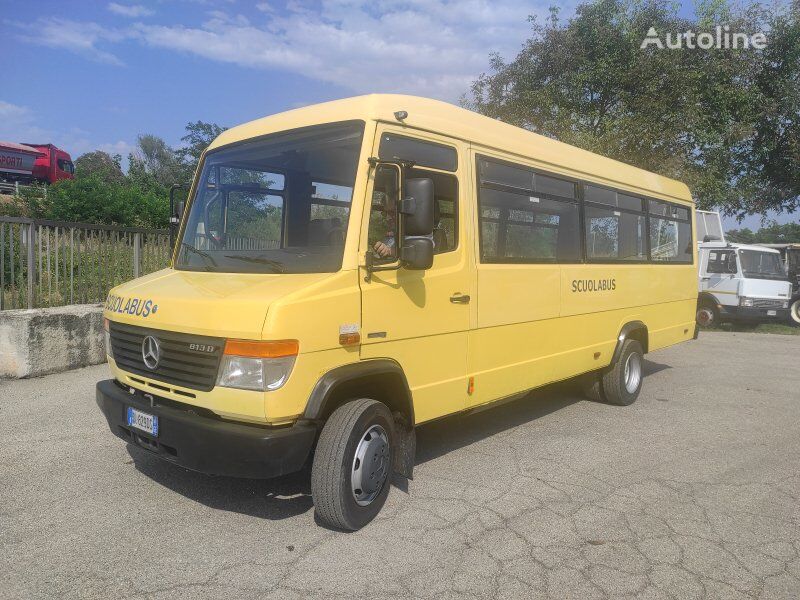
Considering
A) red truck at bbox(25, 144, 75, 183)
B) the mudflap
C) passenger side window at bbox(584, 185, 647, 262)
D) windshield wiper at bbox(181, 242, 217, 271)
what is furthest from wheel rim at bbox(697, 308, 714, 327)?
red truck at bbox(25, 144, 75, 183)

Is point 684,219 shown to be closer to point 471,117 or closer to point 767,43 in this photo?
point 471,117

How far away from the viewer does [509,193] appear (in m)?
5.01

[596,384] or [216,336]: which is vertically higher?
[216,336]

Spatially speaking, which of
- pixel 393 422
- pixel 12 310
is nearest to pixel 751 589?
pixel 393 422

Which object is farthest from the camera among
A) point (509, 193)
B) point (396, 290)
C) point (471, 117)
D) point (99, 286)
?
point (99, 286)

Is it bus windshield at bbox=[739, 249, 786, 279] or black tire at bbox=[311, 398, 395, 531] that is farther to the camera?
bus windshield at bbox=[739, 249, 786, 279]

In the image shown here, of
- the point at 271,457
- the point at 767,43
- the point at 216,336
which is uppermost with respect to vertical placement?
the point at 767,43

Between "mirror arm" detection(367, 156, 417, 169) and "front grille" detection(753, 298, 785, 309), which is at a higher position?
"mirror arm" detection(367, 156, 417, 169)

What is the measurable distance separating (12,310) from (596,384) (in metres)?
7.25

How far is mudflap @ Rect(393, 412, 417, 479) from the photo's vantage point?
396 centimetres

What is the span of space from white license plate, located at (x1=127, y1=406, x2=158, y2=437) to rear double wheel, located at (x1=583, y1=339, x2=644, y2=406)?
202 inches

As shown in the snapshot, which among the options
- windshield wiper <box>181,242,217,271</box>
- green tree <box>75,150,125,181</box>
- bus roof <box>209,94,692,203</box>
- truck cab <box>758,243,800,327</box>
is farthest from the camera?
green tree <box>75,150,125,181</box>

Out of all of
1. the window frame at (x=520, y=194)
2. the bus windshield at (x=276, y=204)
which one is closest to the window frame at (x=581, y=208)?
the window frame at (x=520, y=194)

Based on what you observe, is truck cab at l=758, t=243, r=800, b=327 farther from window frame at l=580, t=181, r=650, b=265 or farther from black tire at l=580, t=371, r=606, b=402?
black tire at l=580, t=371, r=606, b=402
